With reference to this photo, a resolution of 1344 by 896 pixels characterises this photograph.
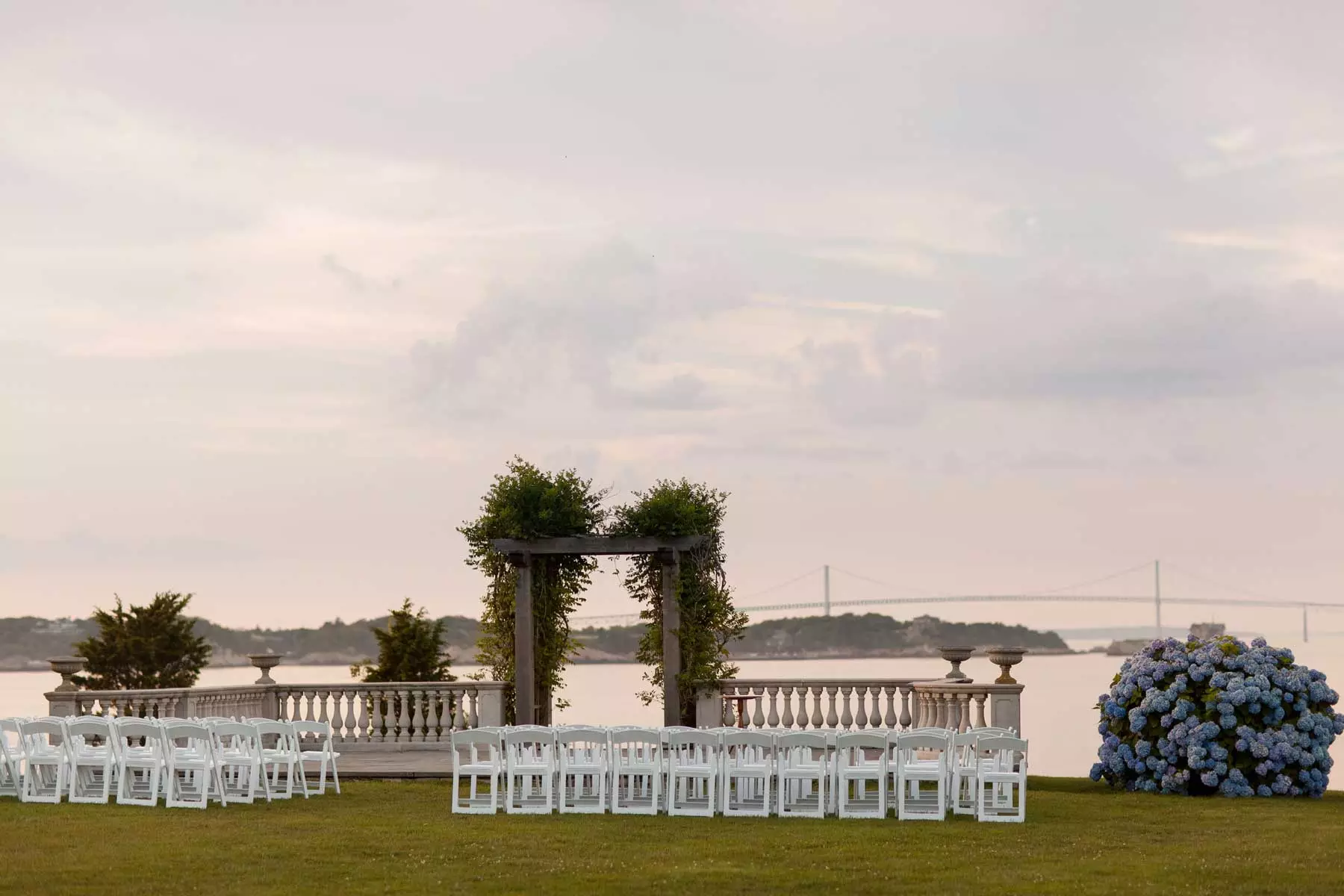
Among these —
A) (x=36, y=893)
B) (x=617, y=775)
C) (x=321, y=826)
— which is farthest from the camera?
(x=617, y=775)

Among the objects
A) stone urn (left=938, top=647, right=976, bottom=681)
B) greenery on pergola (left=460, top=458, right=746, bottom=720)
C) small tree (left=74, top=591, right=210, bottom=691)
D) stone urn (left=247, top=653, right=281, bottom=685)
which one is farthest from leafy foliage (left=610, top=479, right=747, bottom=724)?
small tree (left=74, top=591, right=210, bottom=691)

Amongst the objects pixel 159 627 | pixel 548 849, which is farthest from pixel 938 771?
pixel 159 627

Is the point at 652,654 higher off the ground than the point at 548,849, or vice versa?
the point at 652,654

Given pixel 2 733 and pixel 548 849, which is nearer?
pixel 548 849

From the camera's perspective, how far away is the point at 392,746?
2086cm

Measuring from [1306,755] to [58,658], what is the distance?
14.8 m

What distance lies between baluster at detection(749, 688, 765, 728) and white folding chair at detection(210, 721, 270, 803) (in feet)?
20.6

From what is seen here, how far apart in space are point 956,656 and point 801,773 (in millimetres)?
5797

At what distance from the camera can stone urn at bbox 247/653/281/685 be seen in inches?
836

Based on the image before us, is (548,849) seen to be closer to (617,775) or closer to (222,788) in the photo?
(617,775)

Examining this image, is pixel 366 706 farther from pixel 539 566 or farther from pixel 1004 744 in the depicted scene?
pixel 1004 744

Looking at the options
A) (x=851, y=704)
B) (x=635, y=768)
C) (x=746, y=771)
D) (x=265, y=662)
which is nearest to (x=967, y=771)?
(x=746, y=771)

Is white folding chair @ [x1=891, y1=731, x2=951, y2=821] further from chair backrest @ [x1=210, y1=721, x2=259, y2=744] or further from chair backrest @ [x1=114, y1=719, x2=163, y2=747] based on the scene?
chair backrest @ [x1=114, y1=719, x2=163, y2=747]

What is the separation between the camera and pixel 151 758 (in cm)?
1530
